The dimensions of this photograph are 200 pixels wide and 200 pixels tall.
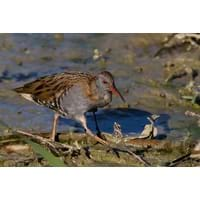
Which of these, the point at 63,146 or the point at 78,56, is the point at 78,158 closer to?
the point at 63,146

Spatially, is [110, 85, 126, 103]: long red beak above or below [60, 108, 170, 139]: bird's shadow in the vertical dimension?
above

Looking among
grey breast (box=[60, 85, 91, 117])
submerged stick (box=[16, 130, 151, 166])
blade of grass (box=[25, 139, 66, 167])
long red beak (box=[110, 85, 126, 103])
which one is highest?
long red beak (box=[110, 85, 126, 103])

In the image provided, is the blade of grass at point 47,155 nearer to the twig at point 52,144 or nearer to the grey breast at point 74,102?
the twig at point 52,144

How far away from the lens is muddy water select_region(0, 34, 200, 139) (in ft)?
13.9

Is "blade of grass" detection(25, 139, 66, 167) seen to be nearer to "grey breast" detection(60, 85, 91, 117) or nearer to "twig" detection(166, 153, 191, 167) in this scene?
"grey breast" detection(60, 85, 91, 117)

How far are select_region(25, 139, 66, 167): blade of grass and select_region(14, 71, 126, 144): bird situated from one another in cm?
6

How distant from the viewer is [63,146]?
13.9 feet

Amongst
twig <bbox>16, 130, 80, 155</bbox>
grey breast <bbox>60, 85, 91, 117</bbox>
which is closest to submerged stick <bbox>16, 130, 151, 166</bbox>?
twig <bbox>16, 130, 80, 155</bbox>

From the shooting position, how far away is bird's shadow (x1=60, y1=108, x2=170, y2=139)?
4.22 metres

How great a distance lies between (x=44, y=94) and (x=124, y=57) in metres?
0.36

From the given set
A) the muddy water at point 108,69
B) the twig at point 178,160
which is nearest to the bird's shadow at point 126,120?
the muddy water at point 108,69

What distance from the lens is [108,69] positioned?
425 cm

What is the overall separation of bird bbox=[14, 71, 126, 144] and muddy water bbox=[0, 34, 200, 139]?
23 mm
